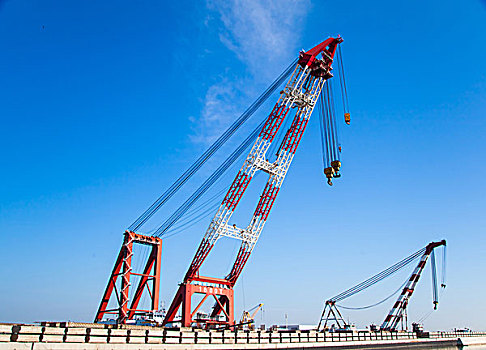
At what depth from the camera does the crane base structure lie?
2218 inches

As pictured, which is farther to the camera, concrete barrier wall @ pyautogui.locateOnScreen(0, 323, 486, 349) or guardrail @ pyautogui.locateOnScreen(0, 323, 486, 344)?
guardrail @ pyautogui.locateOnScreen(0, 323, 486, 344)

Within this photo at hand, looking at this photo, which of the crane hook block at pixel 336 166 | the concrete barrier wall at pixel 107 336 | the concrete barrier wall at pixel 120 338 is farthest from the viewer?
the crane hook block at pixel 336 166

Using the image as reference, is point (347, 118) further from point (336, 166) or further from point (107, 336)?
point (107, 336)

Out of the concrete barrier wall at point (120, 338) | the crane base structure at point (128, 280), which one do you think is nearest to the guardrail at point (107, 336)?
the concrete barrier wall at point (120, 338)

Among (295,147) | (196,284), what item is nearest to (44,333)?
(196,284)

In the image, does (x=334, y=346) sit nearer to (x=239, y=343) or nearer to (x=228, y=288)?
(x=239, y=343)

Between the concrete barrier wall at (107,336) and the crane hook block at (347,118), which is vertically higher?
the crane hook block at (347,118)

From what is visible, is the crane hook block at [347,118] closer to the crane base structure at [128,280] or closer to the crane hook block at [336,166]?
the crane hook block at [336,166]

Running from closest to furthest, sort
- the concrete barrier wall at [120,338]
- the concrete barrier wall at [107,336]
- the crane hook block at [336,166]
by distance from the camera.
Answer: the concrete barrier wall at [120,338], the concrete barrier wall at [107,336], the crane hook block at [336,166]

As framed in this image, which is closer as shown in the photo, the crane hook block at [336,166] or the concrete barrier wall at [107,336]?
the concrete barrier wall at [107,336]

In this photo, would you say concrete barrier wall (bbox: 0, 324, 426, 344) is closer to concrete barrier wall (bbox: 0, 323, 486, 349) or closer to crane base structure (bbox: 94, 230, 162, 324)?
concrete barrier wall (bbox: 0, 323, 486, 349)

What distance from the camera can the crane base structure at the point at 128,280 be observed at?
185 feet

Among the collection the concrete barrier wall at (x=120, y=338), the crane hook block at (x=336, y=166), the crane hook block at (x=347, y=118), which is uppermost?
the crane hook block at (x=347, y=118)

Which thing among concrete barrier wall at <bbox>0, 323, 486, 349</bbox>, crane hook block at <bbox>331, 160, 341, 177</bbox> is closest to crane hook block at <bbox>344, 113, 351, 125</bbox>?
crane hook block at <bbox>331, 160, 341, 177</bbox>
